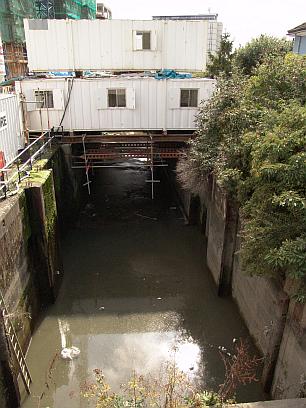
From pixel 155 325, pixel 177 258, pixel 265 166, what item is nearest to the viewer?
pixel 265 166

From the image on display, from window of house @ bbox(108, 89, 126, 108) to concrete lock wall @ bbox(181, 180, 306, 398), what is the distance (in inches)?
197

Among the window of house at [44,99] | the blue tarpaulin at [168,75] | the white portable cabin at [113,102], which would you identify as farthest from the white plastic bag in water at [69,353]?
the blue tarpaulin at [168,75]

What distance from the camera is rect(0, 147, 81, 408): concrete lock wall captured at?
26.5 ft

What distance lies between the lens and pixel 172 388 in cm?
523

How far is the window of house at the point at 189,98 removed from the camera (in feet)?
49.3

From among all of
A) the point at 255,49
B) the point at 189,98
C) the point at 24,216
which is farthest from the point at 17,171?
the point at 255,49

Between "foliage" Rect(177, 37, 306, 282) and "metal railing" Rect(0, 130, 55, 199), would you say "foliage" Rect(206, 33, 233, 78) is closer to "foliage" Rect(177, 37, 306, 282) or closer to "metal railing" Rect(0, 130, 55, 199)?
"foliage" Rect(177, 37, 306, 282)

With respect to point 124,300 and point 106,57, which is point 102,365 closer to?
point 124,300

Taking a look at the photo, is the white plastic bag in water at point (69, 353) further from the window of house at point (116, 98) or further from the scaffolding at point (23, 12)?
the scaffolding at point (23, 12)

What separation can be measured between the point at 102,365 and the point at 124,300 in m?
2.66

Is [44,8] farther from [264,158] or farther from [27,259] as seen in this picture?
[264,158]

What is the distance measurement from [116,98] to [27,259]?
7.96 m

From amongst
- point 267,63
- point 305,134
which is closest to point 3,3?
point 267,63

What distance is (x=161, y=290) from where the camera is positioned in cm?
1200
